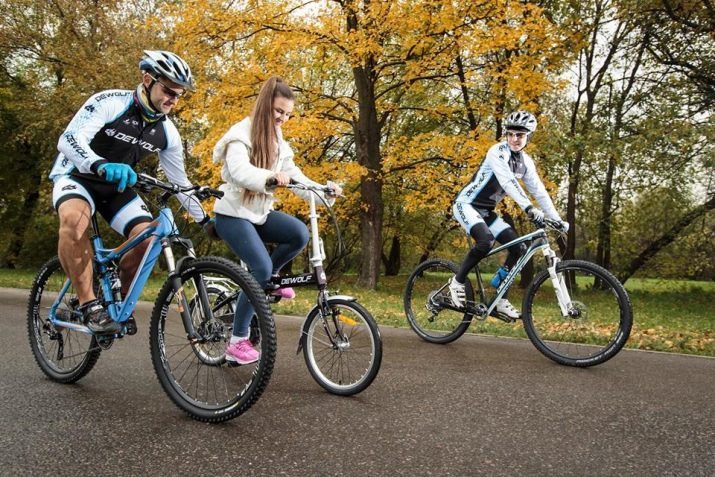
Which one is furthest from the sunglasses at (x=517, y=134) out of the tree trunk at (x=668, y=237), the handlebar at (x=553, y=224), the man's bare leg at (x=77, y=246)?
the tree trunk at (x=668, y=237)

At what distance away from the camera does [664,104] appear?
13656 mm

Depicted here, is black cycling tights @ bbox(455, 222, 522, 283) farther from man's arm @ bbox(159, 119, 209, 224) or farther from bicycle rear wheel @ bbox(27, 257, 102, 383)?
bicycle rear wheel @ bbox(27, 257, 102, 383)

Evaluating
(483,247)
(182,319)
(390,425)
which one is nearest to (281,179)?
(182,319)

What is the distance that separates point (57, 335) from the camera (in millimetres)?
4168

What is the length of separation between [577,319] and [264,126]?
3.38 m

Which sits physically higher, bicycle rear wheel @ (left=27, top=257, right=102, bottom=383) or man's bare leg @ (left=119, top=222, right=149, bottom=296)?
man's bare leg @ (left=119, top=222, right=149, bottom=296)

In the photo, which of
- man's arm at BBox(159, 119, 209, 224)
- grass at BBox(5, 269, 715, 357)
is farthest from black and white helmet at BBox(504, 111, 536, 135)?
man's arm at BBox(159, 119, 209, 224)

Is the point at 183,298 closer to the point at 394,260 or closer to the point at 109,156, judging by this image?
the point at 109,156

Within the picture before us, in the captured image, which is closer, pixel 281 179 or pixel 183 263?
pixel 183 263

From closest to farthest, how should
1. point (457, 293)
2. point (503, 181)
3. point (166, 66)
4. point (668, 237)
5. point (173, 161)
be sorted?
point (166, 66)
point (173, 161)
point (503, 181)
point (457, 293)
point (668, 237)

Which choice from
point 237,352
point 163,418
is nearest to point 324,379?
point 237,352

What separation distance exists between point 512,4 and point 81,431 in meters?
12.2

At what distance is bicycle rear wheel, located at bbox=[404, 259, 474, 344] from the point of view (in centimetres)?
609

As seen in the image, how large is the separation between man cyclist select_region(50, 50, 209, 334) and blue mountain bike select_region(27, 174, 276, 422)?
0.30 feet
